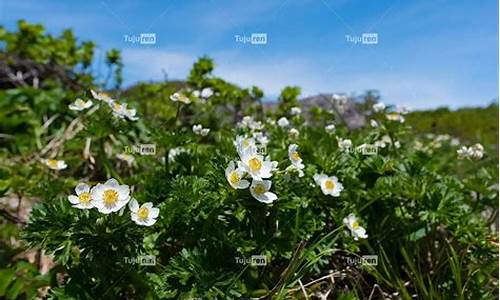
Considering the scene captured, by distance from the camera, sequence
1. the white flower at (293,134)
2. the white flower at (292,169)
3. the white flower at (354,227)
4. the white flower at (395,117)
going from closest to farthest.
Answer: the white flower at (292,169) < the white flower at (354,227) < the white flower at (293,134) < the white flower at (395,117)

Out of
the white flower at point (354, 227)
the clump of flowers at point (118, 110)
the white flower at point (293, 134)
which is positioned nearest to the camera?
the white flower at point (354, 227)

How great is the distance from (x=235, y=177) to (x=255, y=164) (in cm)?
6

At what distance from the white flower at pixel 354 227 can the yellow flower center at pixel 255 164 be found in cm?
53

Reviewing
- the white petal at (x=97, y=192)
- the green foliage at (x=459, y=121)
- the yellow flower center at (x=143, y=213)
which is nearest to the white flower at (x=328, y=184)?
the yellow flower center at (x=143, y=213)

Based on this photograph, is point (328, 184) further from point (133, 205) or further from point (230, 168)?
point (133, 205)

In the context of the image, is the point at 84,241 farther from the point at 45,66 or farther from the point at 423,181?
the point at 45,66

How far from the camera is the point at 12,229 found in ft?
7.93

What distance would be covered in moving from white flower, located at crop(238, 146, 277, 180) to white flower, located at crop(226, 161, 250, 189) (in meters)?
0.02

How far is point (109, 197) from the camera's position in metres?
1.47

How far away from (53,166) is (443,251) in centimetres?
145

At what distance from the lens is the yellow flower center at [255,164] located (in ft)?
4.79

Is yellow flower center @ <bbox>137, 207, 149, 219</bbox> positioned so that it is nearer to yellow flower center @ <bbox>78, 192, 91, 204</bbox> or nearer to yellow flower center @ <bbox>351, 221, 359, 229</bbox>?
yellow flower center @ <bbox>78, 192, 91, 204</bbox>

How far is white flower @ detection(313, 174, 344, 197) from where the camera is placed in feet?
6.19

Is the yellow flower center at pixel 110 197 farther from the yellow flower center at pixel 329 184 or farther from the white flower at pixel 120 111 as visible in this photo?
the yellow flower center at pixel 329 184
